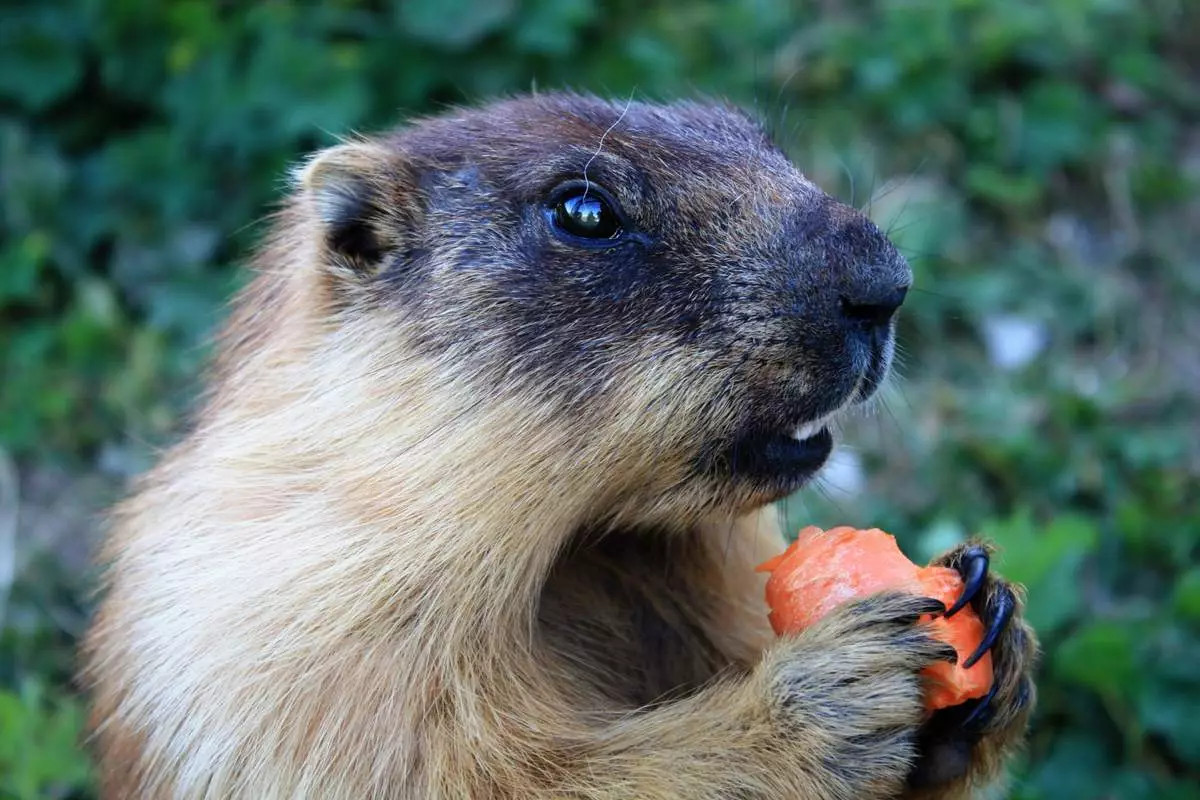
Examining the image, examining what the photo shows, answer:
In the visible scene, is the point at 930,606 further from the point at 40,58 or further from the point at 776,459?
the point at 40,58

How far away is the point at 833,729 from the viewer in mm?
3094

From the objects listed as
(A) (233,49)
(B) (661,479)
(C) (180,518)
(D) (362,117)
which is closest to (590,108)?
(B) (661,479)

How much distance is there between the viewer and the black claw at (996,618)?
326 centimetres

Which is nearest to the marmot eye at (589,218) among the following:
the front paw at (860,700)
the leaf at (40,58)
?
the front paw at (860,700)

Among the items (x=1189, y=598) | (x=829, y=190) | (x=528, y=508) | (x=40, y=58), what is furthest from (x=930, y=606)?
(x=40, y=58)

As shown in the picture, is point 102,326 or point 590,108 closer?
point 590,108

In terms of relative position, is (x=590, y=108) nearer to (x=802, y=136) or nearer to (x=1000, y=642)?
(x=1000, y=642)

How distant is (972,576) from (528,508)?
3.75 ft

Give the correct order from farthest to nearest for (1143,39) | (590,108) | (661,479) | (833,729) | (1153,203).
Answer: (1143,39)
(1153,203)
(590,108)
(661,479)
(833,729)

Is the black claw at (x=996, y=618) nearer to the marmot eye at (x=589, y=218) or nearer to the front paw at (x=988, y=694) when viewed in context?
the front paw at (x=988, y=694)

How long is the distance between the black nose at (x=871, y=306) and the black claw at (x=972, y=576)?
643mm

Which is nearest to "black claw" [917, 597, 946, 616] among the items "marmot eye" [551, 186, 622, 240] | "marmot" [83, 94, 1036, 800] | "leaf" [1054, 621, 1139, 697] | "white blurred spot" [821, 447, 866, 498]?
"marmot" [83, 94, 1036, 800]

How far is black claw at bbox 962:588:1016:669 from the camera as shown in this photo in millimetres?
3258

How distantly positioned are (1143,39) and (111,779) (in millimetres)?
7064
